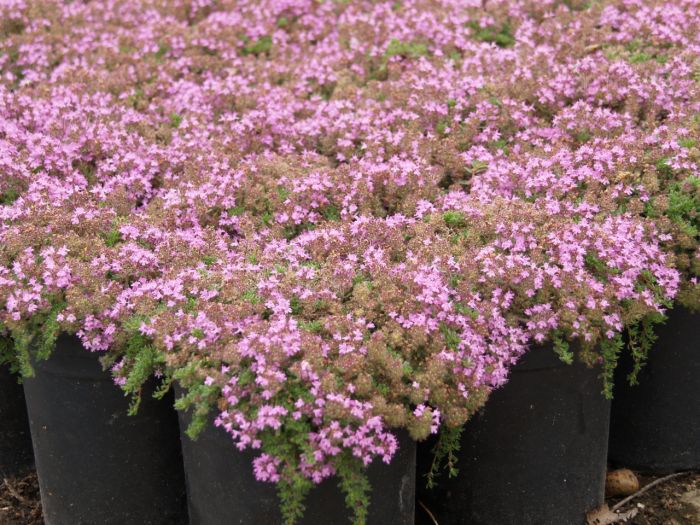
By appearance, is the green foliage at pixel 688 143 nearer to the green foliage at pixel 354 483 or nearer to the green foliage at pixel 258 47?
the green foliage at pixel 354 483

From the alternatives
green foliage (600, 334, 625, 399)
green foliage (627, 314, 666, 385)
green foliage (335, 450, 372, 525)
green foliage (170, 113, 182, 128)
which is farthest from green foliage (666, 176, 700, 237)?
green foliage (170, 113, 182, 128)

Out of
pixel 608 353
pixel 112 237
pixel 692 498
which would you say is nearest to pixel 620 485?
pixel 692 498

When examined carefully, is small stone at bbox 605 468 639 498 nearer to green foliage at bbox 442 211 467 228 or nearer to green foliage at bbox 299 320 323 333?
green foliage at bbox 442 211 467 228

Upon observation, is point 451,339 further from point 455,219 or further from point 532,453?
point 455,219

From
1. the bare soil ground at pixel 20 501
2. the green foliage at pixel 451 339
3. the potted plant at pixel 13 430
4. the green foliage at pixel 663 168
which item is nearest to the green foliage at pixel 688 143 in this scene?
the green foliage at pixel 663 168

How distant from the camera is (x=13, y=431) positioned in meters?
4.19

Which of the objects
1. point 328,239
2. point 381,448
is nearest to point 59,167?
point 328,239

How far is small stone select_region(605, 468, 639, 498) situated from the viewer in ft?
13.5

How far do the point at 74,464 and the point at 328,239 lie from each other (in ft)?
4.28

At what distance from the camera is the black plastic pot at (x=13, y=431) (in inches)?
161

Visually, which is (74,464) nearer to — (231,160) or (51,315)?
(51,315)

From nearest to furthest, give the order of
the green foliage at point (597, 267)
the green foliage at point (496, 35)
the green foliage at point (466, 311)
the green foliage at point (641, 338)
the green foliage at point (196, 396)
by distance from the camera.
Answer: the green foliage at point (196, 396), the green foliage at point (466, 311), the green foliage at point (597, 267), the green foliage at point (641, 338), the green foliage at point (496, 35)

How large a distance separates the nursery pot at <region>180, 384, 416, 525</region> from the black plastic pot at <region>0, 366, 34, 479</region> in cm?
127

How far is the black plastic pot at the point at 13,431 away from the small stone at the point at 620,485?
8.73ft
